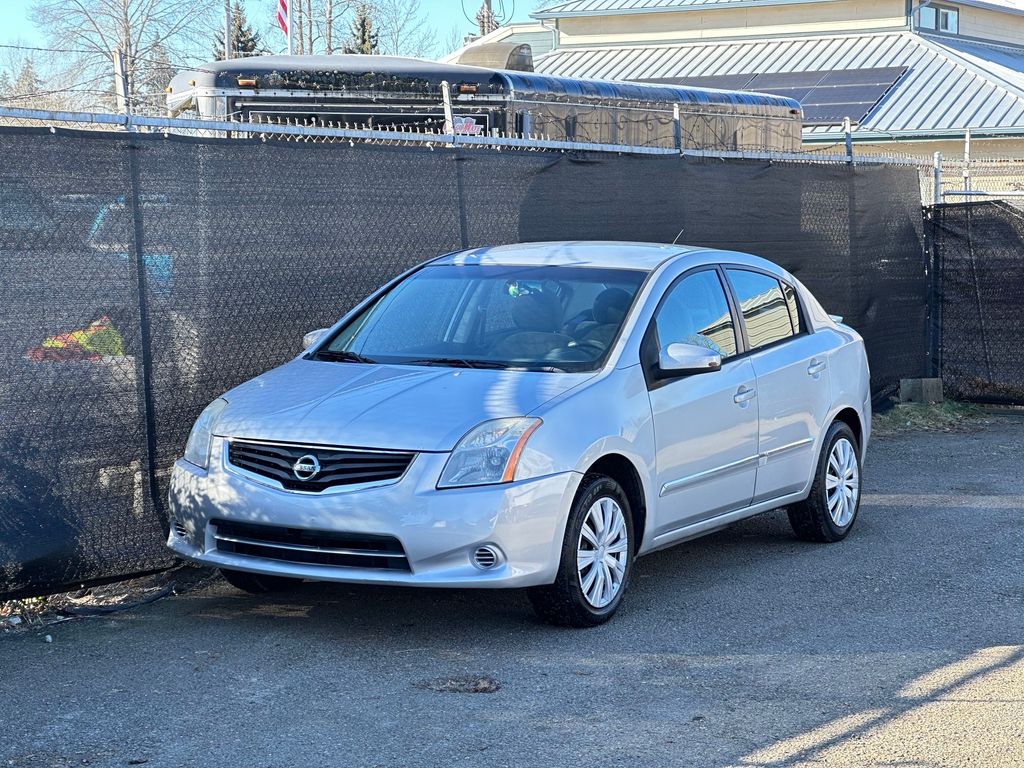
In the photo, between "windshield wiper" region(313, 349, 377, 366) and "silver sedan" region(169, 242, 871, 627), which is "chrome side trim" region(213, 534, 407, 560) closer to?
"silver sedan" region(169, 242, 871, 627)

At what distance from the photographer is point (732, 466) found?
7086 mm

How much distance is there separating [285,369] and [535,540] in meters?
1.70

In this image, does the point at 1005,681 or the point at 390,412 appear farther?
the point at 390,412

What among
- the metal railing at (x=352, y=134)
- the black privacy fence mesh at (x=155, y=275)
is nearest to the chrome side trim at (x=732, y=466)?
the black privacy fence mesh at (x=155, y=275)

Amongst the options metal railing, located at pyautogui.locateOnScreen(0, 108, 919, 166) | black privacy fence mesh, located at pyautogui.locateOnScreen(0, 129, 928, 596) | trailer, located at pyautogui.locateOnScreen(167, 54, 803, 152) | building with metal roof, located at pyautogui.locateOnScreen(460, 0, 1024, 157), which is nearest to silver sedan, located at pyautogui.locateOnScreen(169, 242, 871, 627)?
black privacy fence mesh, located at pyautogui.locateOnScreen(0, 129, 928, 596)

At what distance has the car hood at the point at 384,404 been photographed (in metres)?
5.80

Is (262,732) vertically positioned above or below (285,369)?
below

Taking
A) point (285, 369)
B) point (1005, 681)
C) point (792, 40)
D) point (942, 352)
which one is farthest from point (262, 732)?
point (792, 40)

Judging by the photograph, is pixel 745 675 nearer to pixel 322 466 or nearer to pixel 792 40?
pixel 322 466

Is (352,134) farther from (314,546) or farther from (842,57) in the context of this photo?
(842,57)

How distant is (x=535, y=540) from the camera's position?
5.79 metres

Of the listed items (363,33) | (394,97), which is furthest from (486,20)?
(394,97)

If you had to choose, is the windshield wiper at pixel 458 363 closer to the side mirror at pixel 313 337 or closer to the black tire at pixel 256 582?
the side mirror at pixel 313 337

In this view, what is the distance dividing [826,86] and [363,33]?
88.4 feet
